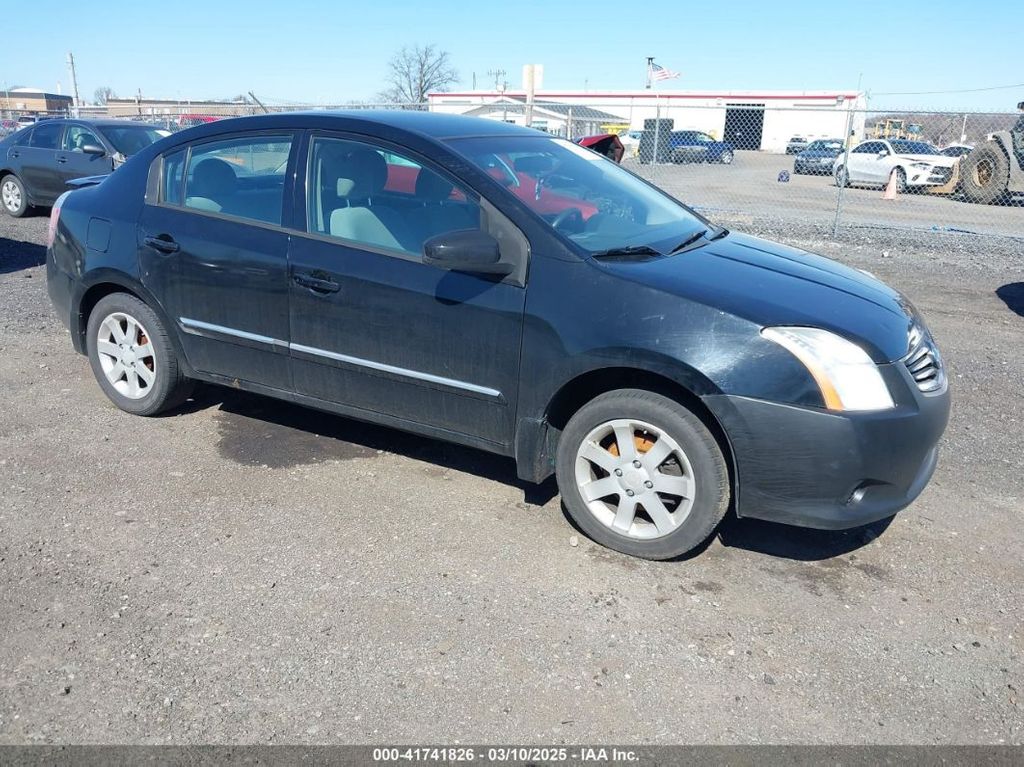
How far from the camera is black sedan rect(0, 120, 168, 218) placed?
41.1ft

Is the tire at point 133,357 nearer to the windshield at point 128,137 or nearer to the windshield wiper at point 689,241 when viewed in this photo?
the windshield wiper at point 689,241

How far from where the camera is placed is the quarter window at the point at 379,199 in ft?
12.8

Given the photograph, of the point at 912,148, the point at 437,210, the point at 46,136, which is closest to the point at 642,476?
the point at 437,210

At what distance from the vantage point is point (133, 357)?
4945 mm

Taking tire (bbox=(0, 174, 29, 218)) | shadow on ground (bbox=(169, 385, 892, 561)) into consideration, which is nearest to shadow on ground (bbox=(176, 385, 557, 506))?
shadow on ground (bbox=(169, 385, 892, 561))

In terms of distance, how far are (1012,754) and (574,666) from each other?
1.34 metres

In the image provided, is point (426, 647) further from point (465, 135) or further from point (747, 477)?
point (465, 135)

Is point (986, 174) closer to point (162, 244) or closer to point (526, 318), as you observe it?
point (526, 318)

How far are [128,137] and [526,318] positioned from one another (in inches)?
446

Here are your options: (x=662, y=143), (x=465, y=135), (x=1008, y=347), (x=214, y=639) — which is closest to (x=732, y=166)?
(x=662, y=143)

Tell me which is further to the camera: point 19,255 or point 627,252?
point 19,255

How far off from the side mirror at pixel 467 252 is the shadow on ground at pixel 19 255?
24.6 ft

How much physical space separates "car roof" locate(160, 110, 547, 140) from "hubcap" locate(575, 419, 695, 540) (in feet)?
5.48

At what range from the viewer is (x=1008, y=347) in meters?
6.94
